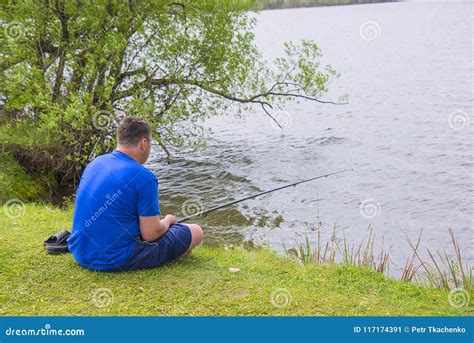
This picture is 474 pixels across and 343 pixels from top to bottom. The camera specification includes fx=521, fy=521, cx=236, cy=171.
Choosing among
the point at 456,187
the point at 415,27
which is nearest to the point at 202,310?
the point at 456,187

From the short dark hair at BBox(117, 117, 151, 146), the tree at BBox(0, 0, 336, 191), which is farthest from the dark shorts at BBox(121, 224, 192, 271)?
the tree at BBox(0, 0, 336, 191)

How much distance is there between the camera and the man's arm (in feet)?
20.4

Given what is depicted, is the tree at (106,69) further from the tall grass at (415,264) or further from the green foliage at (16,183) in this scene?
the tall grass at (415,264)

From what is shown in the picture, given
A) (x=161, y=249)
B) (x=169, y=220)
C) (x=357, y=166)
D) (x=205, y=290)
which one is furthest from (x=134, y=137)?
(x=357, y=166)

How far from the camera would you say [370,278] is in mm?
6633

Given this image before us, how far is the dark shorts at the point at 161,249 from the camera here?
6398mm

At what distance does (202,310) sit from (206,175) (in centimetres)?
1040

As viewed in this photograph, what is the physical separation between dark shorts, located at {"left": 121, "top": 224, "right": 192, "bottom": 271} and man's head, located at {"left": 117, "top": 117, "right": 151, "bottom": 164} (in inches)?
42.4

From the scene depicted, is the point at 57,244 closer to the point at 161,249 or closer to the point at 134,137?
the point at 161,249

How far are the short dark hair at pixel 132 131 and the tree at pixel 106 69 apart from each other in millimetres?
5105

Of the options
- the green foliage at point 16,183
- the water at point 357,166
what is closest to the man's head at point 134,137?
the water at point 357,166

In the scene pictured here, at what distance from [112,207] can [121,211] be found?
116 mm

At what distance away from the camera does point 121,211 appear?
241 inches

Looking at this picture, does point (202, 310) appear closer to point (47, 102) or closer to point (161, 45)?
point (47, 102)
